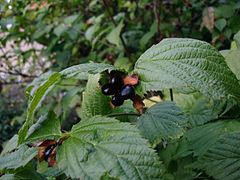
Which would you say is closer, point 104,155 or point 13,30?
point 104,155

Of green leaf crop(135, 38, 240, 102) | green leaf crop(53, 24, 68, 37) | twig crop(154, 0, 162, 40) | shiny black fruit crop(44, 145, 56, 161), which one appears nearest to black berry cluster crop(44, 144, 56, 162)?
shiny black fruit crop(44, 145, 56, 161)

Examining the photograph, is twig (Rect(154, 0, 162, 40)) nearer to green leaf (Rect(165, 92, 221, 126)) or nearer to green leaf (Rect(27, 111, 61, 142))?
green leaf (Rect(165, 92, 221, 126))

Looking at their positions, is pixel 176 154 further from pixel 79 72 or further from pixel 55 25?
pixel 55 25

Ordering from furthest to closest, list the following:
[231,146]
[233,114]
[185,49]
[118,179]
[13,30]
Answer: [13,30] < [233,114] < [231,146] < [185,49] < [118,179]

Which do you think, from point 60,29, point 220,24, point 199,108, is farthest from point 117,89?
point 60,29

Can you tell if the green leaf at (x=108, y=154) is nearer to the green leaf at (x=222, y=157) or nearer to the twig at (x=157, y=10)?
the green leaf at (x=222, y=157)

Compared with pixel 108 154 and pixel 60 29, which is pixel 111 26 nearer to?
pixel 60 29

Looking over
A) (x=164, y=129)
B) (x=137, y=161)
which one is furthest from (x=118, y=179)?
(x=164, y=129)

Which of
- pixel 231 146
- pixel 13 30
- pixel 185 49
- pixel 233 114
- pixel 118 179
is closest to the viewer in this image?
pixel 118 179
